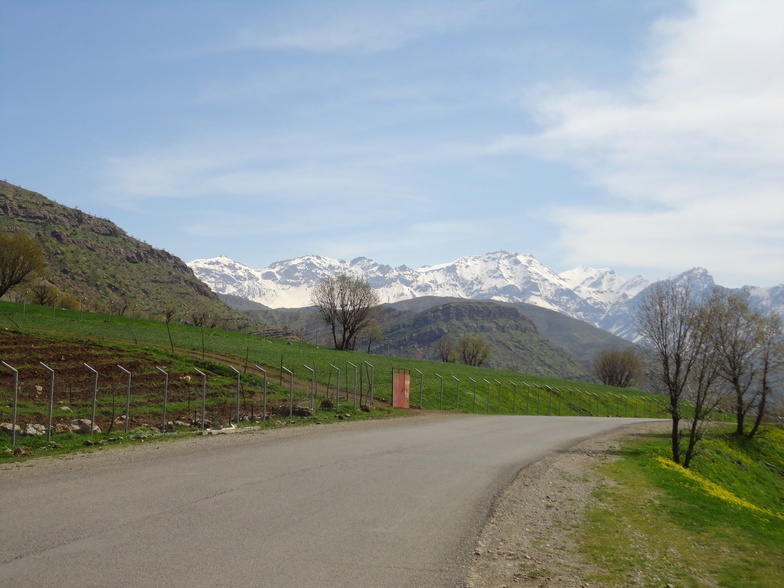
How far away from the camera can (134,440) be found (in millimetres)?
18719

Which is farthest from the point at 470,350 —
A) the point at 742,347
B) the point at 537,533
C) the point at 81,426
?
the point at 537,533

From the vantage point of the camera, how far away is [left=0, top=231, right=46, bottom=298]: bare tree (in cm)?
7606

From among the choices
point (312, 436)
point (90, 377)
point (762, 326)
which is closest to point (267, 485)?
point (312, 436)

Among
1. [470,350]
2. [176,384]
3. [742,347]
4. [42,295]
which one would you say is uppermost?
[42,295]

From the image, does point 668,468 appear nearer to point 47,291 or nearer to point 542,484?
point 542,484

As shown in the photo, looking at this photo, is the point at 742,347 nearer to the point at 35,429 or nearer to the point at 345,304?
the point at 35,429

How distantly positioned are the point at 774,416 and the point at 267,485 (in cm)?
5512

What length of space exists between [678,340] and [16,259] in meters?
73.6

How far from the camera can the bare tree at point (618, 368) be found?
12812 cm

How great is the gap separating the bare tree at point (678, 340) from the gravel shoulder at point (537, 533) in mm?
7259

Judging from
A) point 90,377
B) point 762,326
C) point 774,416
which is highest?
point 762,326

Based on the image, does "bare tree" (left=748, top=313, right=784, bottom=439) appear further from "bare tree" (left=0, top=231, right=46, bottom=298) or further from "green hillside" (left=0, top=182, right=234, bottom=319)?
"green hillside" (left=0, top=182, right=234, bottom=319)

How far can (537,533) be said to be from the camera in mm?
11461

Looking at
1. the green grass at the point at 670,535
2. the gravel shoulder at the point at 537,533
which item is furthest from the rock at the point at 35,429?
the green grass at the point at 670,535
